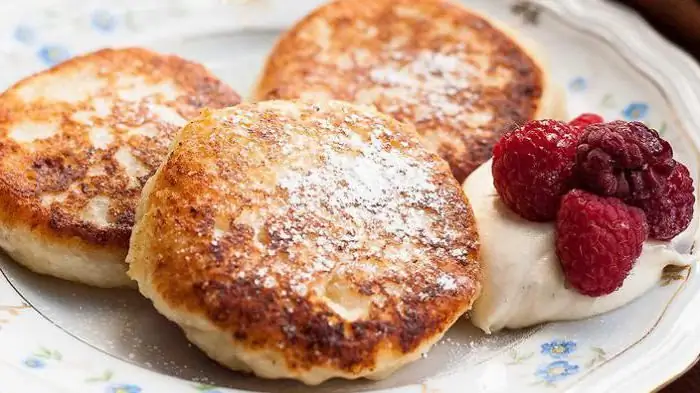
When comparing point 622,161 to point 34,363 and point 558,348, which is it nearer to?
point 558,348

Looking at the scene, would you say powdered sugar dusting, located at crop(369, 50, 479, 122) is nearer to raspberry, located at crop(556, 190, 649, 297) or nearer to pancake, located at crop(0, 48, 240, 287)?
pancake, located at crop(0, 48, 240, 287)

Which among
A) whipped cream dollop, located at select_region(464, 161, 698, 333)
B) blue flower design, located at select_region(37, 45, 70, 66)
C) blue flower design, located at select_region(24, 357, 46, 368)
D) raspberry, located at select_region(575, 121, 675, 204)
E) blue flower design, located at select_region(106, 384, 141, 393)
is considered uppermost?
raspberry, located at select_region(575, 121, 675, 204)

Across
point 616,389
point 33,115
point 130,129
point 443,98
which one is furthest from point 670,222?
point 33,115

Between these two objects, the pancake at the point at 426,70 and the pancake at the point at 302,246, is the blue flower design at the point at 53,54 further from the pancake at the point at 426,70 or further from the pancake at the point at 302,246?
the pancake at the point at 302,246

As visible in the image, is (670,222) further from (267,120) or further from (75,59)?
(75,59)

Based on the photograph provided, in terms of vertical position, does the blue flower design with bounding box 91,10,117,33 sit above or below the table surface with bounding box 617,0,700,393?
below

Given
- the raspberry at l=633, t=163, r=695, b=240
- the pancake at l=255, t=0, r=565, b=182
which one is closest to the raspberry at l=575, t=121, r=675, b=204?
the raspberry at l=633, t=163, r=695, b=240

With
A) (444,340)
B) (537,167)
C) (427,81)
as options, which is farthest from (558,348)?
(427,81)

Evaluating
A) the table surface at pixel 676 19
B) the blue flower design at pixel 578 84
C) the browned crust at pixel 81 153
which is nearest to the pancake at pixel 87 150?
the browned crust at pixel 81 153
